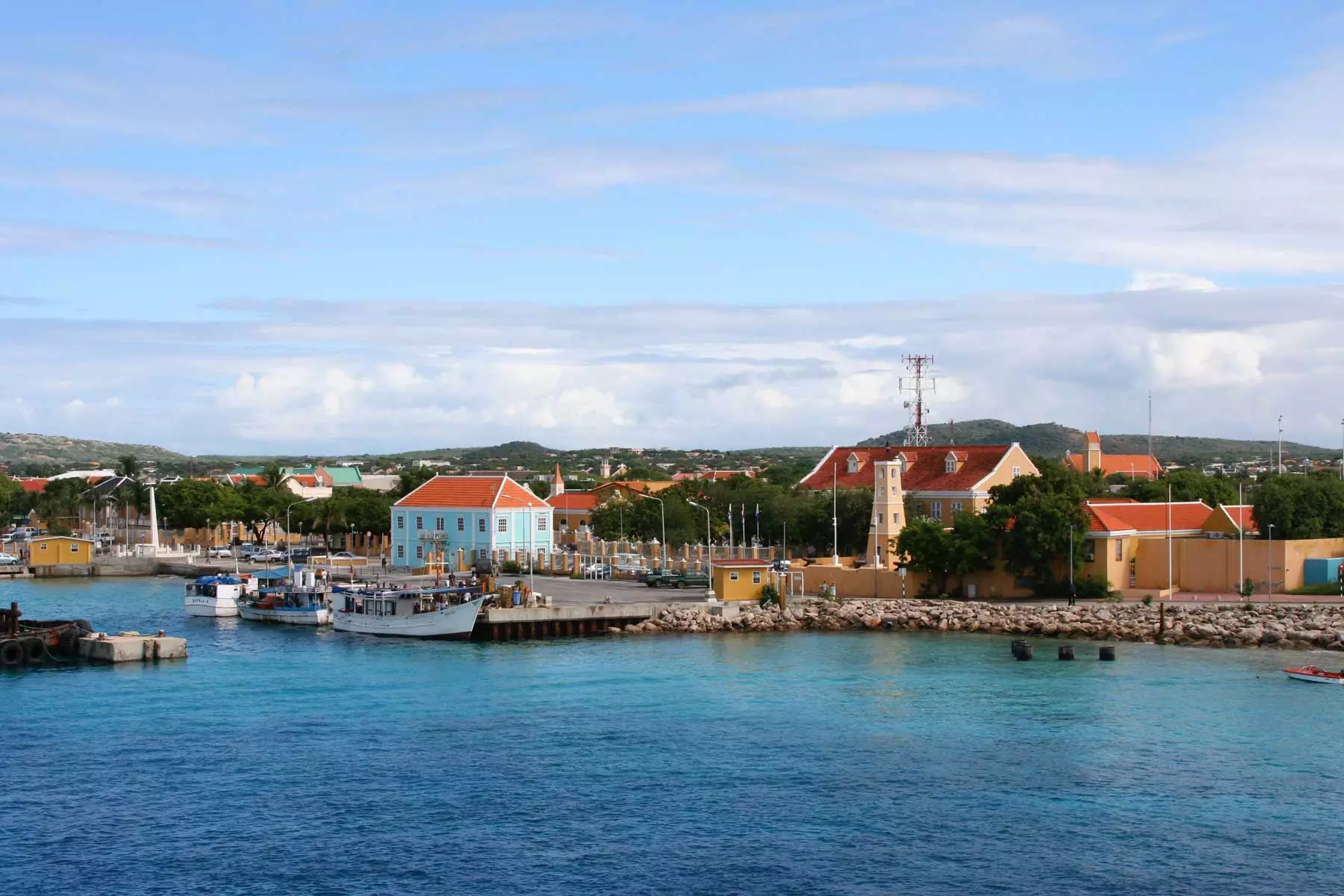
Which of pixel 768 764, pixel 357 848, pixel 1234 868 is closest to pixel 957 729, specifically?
pixel 768 764

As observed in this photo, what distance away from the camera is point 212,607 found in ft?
234

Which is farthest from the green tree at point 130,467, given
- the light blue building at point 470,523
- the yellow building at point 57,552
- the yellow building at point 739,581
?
the yellow building at point 739,581

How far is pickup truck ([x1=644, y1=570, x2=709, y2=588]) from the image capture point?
235ft

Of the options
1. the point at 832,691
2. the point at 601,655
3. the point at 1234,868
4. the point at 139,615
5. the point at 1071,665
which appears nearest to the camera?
the point at 1234,868

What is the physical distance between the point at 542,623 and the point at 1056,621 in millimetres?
20686

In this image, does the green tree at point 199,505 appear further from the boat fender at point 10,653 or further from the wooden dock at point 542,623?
the boat fender at point 10,653

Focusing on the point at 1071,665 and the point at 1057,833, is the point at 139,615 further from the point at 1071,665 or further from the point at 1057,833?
the point at 1057,833

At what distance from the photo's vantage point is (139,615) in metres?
71.1

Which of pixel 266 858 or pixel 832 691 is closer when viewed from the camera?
pixel 266 858

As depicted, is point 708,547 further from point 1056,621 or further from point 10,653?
point 10,653

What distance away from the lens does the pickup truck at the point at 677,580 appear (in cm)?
7169

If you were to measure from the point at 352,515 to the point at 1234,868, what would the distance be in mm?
79527

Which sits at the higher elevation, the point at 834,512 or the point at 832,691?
the point at 834,512

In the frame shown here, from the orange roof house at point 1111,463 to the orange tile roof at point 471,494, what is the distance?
172 feet
